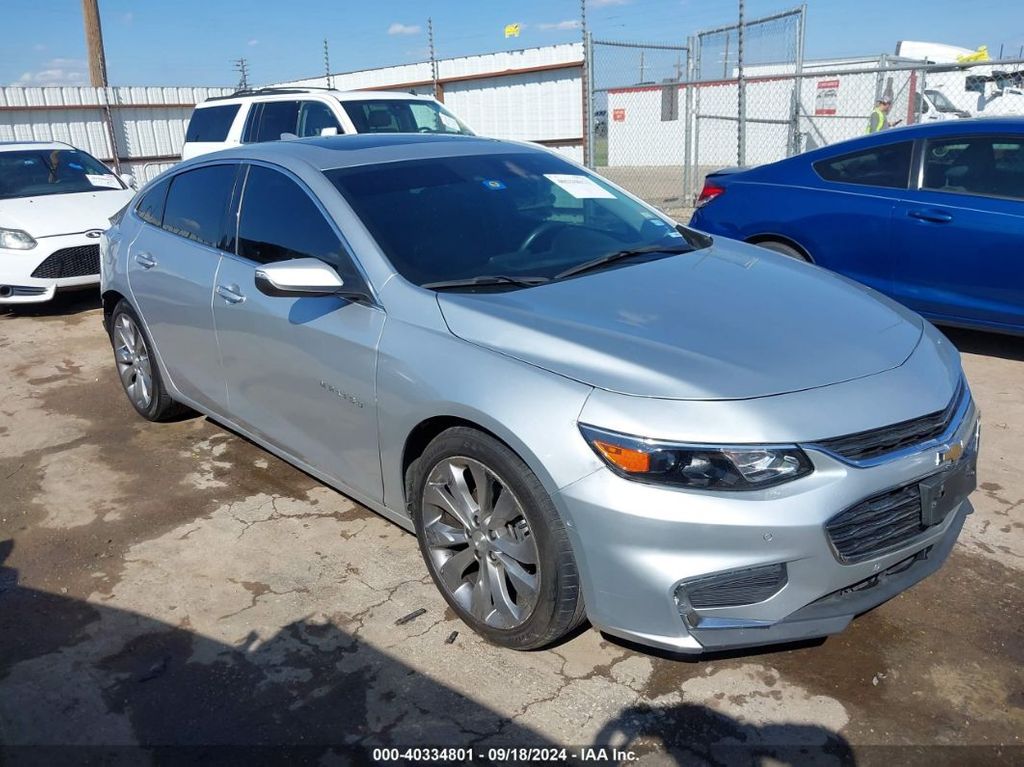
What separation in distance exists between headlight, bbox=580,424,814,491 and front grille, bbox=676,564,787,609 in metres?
0.24

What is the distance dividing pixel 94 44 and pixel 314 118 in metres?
14.6

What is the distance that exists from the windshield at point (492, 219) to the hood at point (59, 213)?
5462 mm

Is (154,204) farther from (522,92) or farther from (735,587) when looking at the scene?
(522,92)

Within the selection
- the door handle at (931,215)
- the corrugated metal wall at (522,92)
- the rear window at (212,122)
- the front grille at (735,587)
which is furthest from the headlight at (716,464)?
the corrugated metal wall at (522,92)

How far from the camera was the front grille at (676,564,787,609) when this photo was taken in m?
2.46

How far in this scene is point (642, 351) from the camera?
2.70m

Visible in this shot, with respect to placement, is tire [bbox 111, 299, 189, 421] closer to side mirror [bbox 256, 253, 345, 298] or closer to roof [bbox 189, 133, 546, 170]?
roof [bbox 189, 133, 546, 170]

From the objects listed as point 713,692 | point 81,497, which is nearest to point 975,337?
point 713,692

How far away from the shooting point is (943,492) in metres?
2.69

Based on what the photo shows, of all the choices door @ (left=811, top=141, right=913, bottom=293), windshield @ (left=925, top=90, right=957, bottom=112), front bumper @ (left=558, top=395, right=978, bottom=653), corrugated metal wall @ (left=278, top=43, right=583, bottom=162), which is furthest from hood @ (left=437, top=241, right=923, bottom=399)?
windshield @ (left=925, top=90, right=957, bottom=112)

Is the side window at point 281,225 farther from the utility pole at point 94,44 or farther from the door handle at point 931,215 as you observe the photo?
the utility pole at point 94,44

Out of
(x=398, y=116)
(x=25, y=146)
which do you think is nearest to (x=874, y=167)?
(x=398, y=116)

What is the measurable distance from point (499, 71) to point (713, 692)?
17794mm

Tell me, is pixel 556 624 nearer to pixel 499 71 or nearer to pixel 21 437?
pixel 21 437
